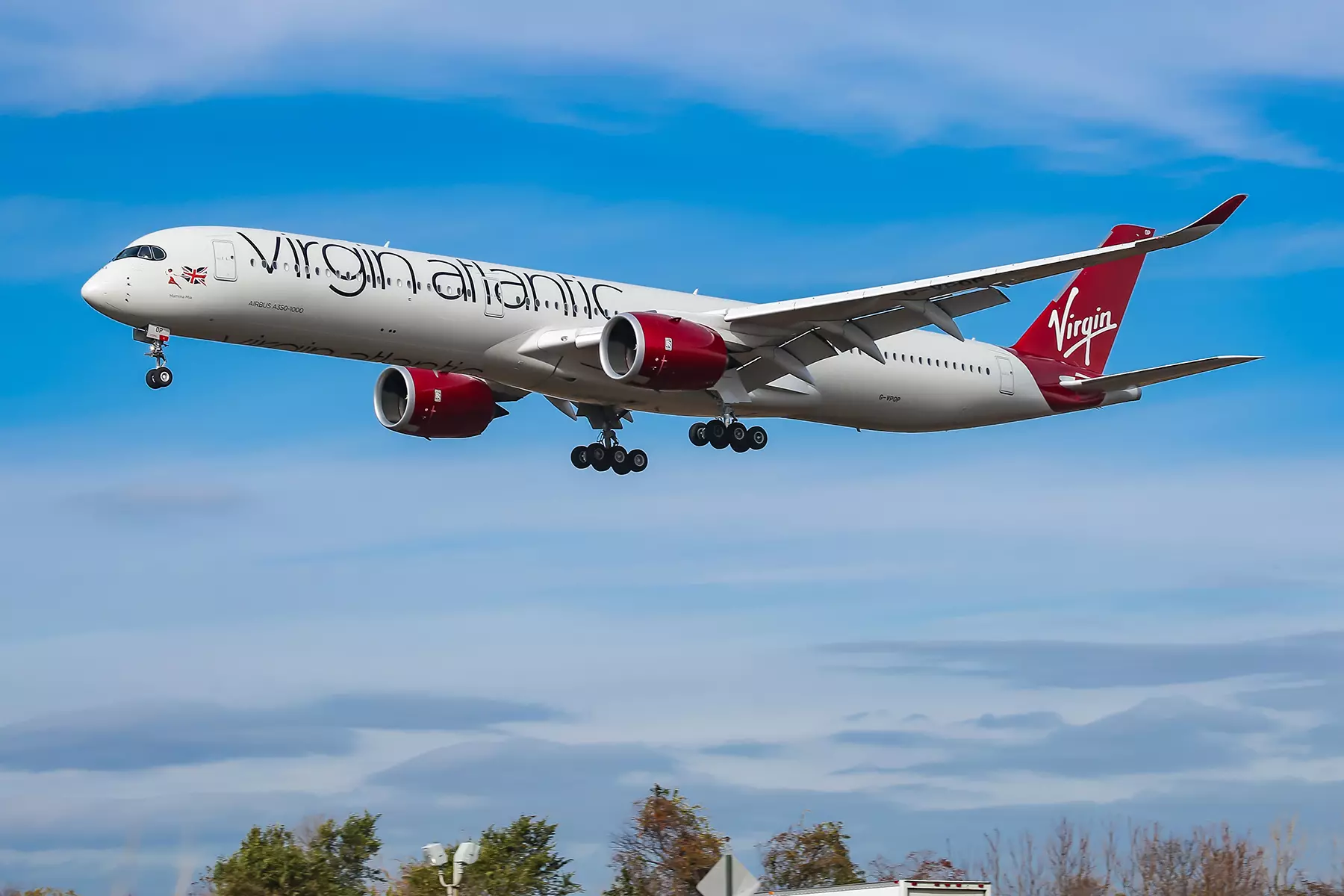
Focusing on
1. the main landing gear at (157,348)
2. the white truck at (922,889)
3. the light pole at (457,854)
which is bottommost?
the white truck at (922,889)

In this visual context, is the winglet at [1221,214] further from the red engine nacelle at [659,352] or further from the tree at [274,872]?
the tree at [274,872]

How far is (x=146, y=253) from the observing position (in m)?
34.2

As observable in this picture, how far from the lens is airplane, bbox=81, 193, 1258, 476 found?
34.2 meters

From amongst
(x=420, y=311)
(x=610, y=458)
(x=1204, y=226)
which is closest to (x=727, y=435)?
(x=610, y=458)

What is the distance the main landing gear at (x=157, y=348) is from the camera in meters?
34.0

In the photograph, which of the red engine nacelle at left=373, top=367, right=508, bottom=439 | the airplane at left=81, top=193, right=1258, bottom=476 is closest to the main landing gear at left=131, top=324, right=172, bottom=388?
the airplane at left=81, top=193, right=1258, bottom=476

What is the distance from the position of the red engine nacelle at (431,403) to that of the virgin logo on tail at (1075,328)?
703 inches

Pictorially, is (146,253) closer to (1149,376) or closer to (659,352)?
(659,352)

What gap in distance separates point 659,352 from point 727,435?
4836mm

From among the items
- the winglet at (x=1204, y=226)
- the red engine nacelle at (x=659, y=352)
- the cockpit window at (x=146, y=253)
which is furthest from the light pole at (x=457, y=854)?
the winglet at (x=1204, y=226)

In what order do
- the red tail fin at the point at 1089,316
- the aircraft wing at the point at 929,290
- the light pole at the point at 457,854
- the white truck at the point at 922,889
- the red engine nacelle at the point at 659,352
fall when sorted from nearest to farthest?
the white truck at the point at 922,889
the light pole at the point at 457,854
the aircraft wing at the point at 929,290
the red engine nacelle at the point at 659,352
the red tail fin at the point at 1089,316

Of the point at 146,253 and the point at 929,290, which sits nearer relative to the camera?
the point at 146,253

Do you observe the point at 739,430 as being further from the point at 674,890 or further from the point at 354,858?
the point at 354,858

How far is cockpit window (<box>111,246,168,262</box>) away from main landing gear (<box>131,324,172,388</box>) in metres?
1.42
